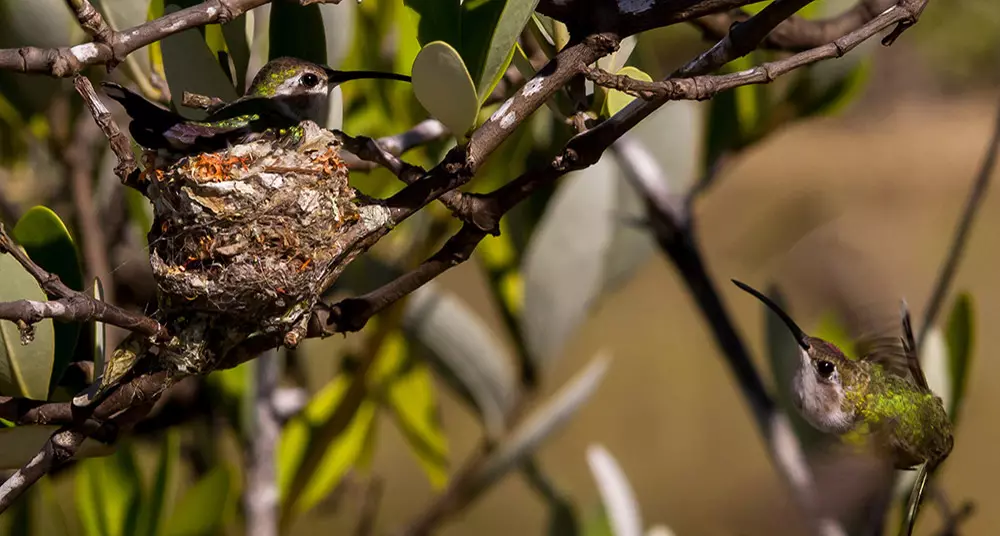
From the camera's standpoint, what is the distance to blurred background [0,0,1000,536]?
1561 mm

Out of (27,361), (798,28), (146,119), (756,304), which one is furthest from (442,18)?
(756,304)

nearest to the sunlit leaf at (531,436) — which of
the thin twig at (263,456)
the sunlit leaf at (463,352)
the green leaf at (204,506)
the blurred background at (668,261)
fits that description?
the blurred background at (668,261)

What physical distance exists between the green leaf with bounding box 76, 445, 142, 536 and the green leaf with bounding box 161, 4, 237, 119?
60cm

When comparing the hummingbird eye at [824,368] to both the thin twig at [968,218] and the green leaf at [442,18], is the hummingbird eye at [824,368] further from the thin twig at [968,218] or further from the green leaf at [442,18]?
the green leaf at [442,18]

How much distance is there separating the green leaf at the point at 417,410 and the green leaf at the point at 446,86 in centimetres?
108

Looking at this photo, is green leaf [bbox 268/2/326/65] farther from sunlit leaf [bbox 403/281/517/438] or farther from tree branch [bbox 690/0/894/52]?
sunlit leaf [bbox 403/281/517/438]

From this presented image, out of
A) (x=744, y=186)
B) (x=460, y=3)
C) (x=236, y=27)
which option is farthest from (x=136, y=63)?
(x=744, y=186)

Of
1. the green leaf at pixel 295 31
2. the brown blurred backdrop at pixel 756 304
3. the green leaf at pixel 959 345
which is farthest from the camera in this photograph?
the brown blurred backdrop at pixel 756 304

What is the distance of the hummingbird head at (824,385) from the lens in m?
1.15

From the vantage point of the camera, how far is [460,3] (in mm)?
787

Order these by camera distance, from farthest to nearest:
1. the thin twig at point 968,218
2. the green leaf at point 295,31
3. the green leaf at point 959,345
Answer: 1. the green leaf at point 959,345
2. the thin twig at point 968,218
3. the green leaf at point 295,31

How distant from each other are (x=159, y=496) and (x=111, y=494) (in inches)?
3.3

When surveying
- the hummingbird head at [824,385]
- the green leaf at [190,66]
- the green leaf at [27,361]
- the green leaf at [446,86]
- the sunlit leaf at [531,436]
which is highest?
the green leaf at [190,66]

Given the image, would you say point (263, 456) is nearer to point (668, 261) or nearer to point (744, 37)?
point (668, 261)
